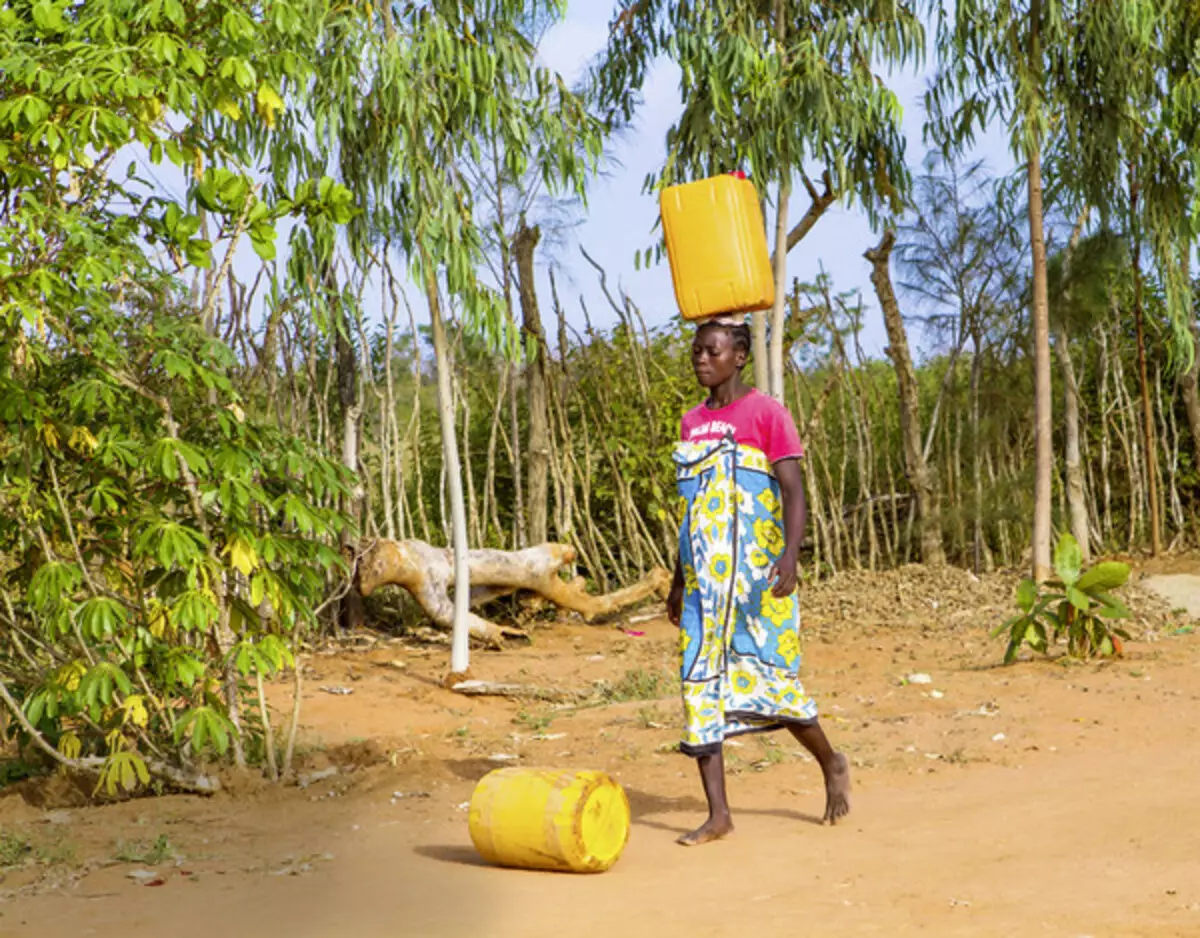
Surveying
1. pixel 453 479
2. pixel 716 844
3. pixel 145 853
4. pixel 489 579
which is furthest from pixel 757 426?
pixel 489 579

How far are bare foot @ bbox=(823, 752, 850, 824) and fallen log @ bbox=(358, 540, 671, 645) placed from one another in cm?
473

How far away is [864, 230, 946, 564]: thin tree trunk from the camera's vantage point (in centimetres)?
1097

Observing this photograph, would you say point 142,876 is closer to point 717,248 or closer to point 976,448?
point 717,248

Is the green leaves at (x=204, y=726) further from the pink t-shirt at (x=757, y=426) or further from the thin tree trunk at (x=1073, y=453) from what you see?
the thin tree trunk at (x=1073, y=453)

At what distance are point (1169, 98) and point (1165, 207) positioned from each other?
2.65 ft

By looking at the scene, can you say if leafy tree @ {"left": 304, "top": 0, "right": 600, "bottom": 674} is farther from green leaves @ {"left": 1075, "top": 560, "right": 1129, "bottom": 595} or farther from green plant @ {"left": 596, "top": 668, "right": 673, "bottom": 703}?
green leaves @ {"left": 1075, "top": 560, "right": 1129, "bottom": 595}

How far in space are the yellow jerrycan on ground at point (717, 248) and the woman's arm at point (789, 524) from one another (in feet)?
1.70

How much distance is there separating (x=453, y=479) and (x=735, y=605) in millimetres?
3877

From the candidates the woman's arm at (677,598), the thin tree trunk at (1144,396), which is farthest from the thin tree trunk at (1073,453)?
the woman's arm at (677,598)

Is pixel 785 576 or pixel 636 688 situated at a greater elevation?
pixel 785 576

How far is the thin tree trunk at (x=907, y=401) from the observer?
10969mm

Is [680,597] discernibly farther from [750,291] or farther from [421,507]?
[421,507]

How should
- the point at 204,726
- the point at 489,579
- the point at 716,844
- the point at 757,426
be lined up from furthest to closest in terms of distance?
the point at 489,579, the point at 204,726, the point at 757,426, the point at 716,844

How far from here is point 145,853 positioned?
13.1 ft
